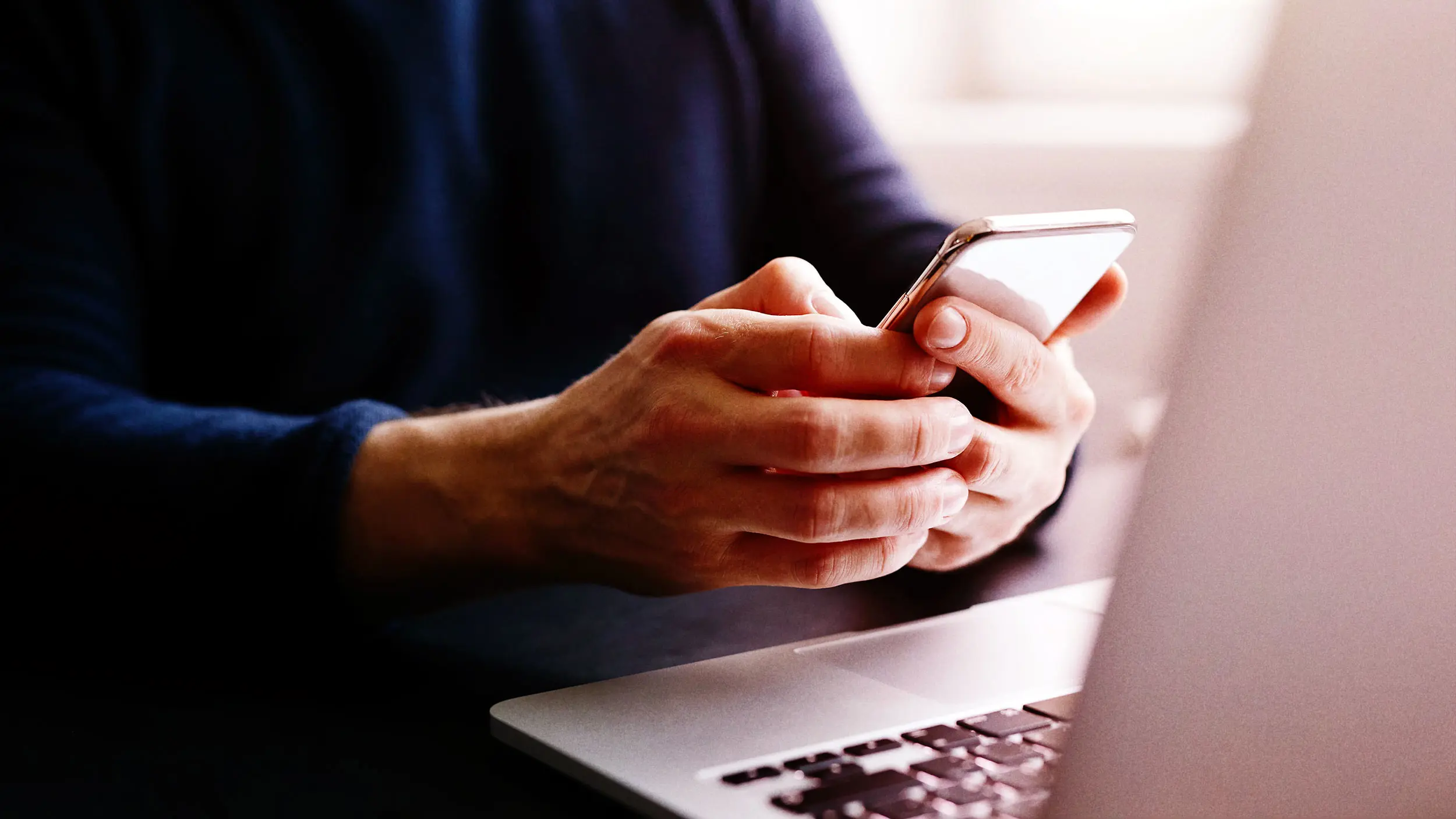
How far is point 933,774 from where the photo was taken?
1.05 feet

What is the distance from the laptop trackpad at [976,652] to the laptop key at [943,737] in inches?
1.4

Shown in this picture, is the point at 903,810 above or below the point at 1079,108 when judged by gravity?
below

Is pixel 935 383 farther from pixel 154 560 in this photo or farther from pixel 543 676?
pixel 154 560

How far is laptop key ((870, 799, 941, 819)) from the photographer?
29 cm

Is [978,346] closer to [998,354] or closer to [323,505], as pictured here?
[998,354]

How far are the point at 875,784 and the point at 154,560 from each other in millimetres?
413

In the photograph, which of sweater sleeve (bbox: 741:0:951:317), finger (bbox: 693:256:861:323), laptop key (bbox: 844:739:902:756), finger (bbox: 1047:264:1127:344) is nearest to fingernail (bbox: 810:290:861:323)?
finger (bbox: 693:256:861:323)

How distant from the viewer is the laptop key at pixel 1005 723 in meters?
0.35

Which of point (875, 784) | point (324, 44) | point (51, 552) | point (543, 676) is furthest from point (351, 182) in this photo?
point (875, 784)

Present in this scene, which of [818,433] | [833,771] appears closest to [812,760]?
[833,771]

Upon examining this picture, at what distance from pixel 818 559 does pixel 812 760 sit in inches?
4.3

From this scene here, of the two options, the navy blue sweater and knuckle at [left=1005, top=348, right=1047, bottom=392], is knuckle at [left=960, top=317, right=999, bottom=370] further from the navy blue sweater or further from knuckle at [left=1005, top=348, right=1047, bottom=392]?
the navy blue sweater

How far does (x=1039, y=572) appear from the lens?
603mm

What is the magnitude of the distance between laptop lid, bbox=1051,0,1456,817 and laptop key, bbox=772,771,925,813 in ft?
0.34
